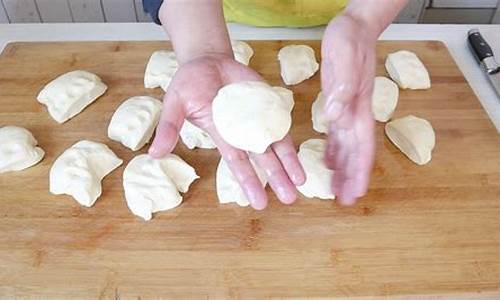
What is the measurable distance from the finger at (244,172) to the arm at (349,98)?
153mm

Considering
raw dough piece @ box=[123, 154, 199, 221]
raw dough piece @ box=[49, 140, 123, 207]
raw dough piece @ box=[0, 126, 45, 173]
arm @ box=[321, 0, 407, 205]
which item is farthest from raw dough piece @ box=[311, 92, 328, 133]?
raw dough piece @ box=[0, 126, 45, 173]

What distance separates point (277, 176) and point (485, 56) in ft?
2.28

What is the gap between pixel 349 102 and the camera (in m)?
0.79

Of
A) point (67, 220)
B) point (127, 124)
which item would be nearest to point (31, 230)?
point (67, 220)

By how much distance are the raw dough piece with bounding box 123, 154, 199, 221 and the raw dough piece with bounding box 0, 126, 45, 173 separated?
197mm

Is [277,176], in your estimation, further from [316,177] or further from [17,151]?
[17,151]

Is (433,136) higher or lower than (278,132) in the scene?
lower

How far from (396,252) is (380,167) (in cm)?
20

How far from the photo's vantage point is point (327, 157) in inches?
35.2

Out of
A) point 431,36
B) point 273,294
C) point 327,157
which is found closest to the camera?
point 273,294

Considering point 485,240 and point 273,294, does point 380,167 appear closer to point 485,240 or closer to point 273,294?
point 485,240

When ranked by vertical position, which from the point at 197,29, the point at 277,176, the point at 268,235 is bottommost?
the point at 268,235

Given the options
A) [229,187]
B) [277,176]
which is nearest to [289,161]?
[277,176]

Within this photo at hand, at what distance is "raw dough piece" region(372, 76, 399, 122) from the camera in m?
1.04
